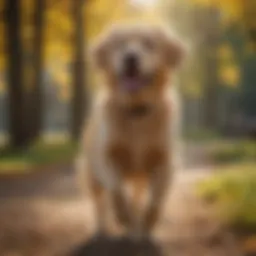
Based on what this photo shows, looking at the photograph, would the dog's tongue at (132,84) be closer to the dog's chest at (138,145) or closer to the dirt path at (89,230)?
the dog's chest at (138,145)

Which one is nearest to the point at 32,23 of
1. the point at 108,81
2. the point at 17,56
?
the point at 17,56

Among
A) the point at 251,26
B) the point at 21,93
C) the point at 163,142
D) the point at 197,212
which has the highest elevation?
the point at 251,26

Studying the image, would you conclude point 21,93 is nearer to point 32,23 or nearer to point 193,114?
point 32,23

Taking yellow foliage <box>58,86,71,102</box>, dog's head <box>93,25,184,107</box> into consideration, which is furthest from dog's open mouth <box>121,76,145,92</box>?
yellow foliage <box>58,86,71,102</box>

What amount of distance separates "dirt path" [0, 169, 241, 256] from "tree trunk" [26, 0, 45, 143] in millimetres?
140

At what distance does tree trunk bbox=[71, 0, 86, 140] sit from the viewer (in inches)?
47.7

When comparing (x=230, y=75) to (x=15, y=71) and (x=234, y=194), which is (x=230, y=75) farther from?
(x=15, y=71)

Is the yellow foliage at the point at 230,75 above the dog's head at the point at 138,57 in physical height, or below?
below

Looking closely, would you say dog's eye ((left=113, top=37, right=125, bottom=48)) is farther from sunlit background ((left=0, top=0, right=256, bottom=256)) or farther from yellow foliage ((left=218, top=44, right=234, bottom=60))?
yellow foliage ((left=218, top=44, right=234, bottom=60))

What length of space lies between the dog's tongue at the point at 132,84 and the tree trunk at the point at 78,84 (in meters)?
0.08

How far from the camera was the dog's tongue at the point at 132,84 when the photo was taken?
1194 mm

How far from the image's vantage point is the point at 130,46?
118 cm

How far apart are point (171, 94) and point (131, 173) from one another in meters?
0.18

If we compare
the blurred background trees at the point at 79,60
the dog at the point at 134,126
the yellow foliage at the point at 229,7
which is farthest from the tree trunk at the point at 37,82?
the yellow foliage at the point at 229,7
